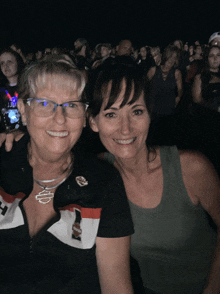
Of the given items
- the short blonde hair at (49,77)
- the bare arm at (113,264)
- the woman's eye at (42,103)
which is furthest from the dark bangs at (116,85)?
the bare arm at (113,264)

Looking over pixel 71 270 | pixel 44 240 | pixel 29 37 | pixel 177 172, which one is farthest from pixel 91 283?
pixel 29 37

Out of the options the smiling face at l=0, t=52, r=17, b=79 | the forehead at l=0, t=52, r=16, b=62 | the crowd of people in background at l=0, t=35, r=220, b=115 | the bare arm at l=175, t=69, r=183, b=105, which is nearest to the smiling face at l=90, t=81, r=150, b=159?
the crowd of people in background at l=0, t=35, r=220, b=115

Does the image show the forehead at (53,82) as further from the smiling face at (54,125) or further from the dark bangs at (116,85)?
the dark bangs at (116,85)

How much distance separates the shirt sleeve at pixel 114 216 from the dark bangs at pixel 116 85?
43 centimetres

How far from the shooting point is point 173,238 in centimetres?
129

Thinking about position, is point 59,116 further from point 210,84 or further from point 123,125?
point 210,84

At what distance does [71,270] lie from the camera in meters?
1.12

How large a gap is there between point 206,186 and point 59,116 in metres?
0.85

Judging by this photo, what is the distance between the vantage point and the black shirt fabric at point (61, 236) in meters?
1.08

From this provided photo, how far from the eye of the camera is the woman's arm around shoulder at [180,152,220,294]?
3.97 feet

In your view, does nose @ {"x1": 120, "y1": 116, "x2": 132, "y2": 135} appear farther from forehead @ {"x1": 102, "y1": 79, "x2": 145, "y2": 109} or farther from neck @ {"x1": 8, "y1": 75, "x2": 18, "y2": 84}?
neck @ {"x1": 8, "y1": 75, "x2": 18, "y2": 84}

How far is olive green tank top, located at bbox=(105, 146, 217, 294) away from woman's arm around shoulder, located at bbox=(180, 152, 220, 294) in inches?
1.8

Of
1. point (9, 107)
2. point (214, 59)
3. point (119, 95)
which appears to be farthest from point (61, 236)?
point (214, 59)

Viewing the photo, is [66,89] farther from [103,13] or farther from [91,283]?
[103,13]
